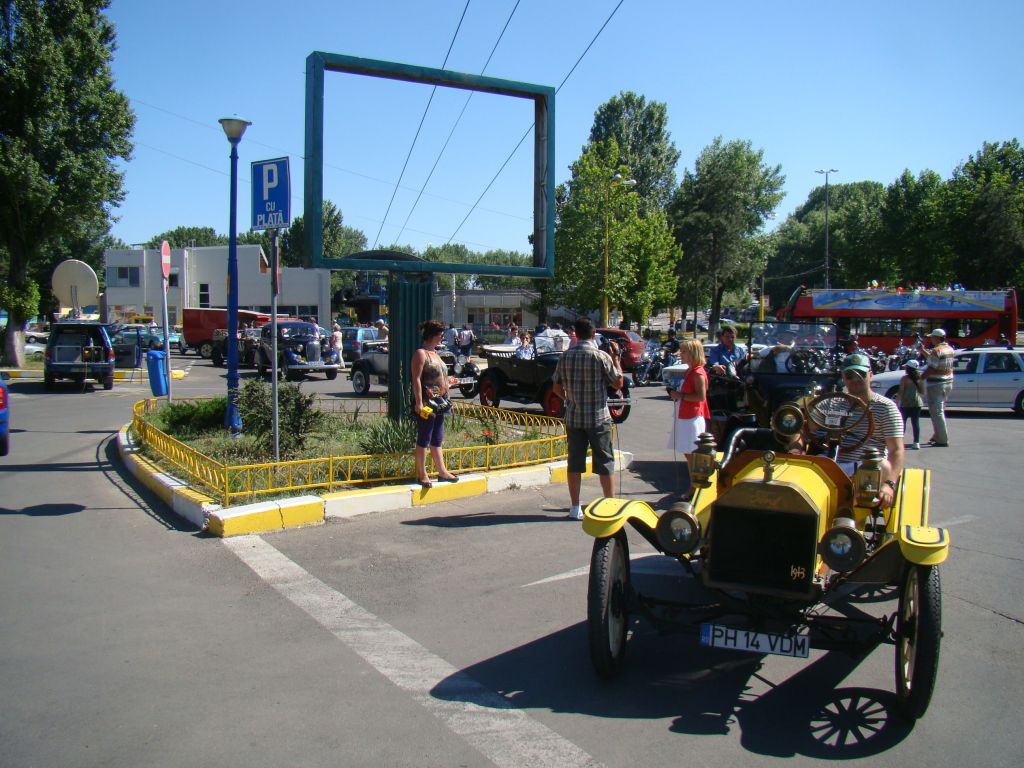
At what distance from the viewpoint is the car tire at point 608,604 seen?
4.08 meters

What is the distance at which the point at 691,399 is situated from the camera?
325 inches

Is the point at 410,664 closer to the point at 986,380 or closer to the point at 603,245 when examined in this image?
the point at 986,380

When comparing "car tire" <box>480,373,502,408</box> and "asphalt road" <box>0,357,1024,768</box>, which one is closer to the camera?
"asphalt road" <box>0,357,1024,768</box>

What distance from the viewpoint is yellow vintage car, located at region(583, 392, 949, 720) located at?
3852 millimetres

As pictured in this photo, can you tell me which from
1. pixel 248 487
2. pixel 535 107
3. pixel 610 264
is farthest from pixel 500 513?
pixel 610 264

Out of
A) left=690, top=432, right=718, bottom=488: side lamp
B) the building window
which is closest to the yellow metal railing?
left=690, top=432, right=718, bottom=488: side lamp

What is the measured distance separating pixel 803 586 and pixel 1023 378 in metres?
15.6

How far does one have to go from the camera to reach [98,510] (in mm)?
7914

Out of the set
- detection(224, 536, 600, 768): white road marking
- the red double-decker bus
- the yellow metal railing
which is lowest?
detection(224, 536, 600, 768): white road marking

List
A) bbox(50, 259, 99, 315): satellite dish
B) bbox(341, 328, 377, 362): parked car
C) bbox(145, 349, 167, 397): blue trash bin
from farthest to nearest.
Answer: bbox(341, 328, 377, 362): parked car
bbox(50, 259, 99, 315): satellite dish
bbox(145, 349, 167, 397): blue trash bin

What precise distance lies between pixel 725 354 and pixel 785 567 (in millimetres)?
7127

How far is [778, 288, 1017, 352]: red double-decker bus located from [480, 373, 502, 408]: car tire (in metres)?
21.4

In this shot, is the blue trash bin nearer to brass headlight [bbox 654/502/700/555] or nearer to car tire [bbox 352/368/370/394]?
car tire [bbox 352/368/370/394]

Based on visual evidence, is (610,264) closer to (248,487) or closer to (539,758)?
(248,487)
